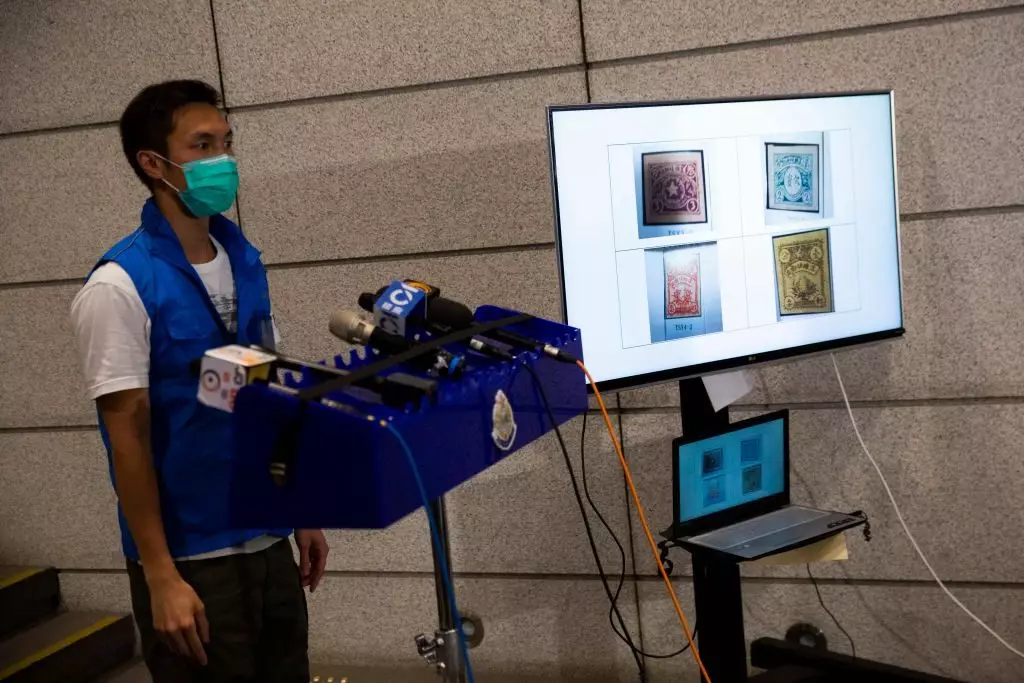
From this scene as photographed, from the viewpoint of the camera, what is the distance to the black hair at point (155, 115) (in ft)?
5.49

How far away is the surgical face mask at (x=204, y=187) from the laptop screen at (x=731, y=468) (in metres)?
0.93

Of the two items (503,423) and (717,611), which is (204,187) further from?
(717,611)

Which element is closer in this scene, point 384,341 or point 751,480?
point 384,341

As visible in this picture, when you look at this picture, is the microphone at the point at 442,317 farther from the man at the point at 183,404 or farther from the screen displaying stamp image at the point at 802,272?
the screen displaying stamp image at the point at 802,272

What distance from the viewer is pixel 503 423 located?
124cm

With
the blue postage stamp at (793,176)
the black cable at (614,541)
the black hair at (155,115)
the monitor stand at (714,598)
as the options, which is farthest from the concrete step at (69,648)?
the blue postage stamp at (793,176)

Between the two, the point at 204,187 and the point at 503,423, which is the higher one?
the point at 204,187

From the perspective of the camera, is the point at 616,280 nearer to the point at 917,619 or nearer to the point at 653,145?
the point at 653,145

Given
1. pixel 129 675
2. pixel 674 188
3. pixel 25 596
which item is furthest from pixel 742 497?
pixel 25 596

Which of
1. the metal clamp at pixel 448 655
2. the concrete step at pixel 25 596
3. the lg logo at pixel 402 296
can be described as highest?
the lg logo at pixel 402 296

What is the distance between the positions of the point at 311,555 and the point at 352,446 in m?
0.94

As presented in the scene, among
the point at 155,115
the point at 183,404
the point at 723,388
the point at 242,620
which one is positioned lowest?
the point at 242,620

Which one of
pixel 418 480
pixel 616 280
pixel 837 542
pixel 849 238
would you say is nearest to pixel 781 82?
pixel 849 238

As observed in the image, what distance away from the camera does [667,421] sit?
2.42 m
